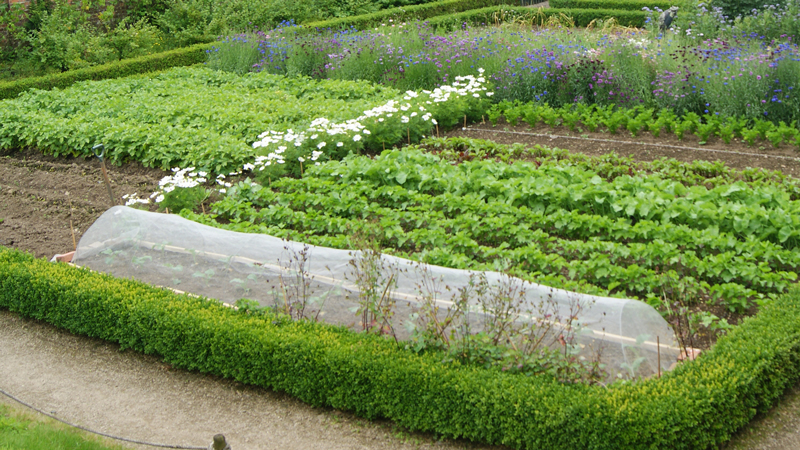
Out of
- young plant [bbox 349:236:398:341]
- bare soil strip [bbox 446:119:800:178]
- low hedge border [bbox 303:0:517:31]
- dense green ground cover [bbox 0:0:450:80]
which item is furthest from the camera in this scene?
low hedge border [bbox 303:0:517:31]

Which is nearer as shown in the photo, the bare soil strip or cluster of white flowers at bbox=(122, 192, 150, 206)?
cluster of white flowers at bbox=(122, 192, 150, 206)

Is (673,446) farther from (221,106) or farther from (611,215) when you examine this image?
(221,106)

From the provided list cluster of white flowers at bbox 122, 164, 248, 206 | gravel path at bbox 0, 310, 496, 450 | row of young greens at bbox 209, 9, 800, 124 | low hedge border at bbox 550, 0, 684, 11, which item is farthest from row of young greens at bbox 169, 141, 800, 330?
low hedge border at bbox 550, 0, 684, 11

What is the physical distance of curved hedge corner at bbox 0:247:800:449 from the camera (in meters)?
3.96

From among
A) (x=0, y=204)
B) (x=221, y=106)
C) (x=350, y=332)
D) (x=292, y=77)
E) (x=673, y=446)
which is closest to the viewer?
(x=673, y=446)

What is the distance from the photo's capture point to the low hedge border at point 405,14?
58.9ft

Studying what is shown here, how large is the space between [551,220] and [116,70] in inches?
442

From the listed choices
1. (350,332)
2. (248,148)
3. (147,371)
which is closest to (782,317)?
(350,332)

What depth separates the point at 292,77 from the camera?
13.0 m

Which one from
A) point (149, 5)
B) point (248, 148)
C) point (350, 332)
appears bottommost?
point (350, 332)

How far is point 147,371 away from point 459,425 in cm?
255

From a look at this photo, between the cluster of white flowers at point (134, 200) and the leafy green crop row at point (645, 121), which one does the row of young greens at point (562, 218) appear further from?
the leafy green crop row at point (645, 121)

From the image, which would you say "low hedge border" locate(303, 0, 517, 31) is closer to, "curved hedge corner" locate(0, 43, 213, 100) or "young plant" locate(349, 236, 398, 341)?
"curved hedge corner" locate(0, 43, 213, 100)

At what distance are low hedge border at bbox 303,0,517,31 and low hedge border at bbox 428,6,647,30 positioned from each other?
1.04 m
